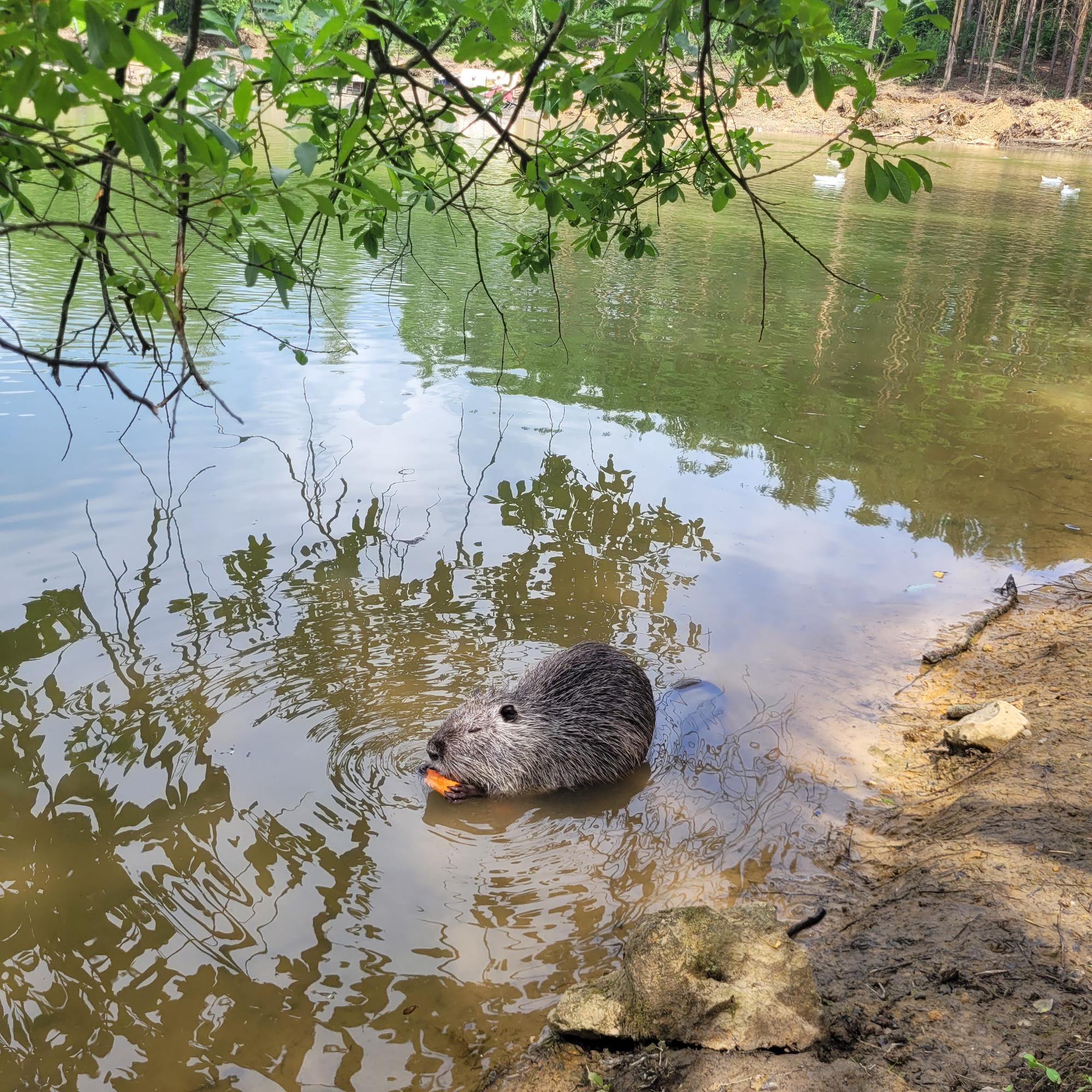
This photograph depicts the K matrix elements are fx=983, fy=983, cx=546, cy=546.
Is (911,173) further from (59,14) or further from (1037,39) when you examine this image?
(1037,39)

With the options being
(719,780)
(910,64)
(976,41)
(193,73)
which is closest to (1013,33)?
(976,41)

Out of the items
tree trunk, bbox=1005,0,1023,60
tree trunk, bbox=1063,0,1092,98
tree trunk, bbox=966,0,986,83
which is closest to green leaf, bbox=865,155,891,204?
tree trunk, bbox=1063,0,1092,98

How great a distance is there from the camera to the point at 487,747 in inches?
167

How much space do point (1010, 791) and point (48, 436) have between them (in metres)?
6.51

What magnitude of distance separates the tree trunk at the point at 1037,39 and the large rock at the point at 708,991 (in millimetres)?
54439

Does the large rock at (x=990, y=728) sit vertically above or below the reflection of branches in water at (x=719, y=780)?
above

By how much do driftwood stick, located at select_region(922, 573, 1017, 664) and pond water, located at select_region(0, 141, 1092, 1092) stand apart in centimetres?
16

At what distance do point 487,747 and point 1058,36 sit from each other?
5612cm

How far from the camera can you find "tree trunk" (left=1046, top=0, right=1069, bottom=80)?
4456cm

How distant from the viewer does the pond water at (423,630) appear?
3.22 metres

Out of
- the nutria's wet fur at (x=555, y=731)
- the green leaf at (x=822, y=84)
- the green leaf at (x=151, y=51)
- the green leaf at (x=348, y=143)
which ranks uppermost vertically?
the green leaf at (x=822, y=84)

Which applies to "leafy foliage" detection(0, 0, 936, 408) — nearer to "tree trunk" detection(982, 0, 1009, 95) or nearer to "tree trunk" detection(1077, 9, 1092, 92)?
"tree trunk" detection(982, 0, 1009, 95)

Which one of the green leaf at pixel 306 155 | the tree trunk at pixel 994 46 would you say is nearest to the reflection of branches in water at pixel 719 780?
the green leaf at pixel 306 155

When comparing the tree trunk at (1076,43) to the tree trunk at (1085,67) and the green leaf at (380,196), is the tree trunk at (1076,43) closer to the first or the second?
the tree trunk at (1085,67)
